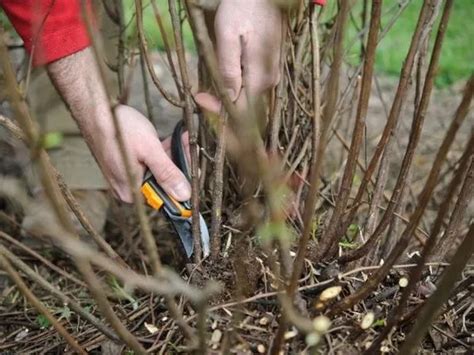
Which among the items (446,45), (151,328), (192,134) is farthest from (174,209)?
(446,45)

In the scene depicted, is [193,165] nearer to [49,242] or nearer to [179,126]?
[179,126]

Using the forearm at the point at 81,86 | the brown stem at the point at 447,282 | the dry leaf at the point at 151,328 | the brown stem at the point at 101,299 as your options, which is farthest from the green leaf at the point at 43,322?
the brown stem at the point at 447,282

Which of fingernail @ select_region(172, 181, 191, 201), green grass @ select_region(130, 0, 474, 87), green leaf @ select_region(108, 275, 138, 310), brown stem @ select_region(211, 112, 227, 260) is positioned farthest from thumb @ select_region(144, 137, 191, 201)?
green grass @ select_region(130, 0, 474, 87)

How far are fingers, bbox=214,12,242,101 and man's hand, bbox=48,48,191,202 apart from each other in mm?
200

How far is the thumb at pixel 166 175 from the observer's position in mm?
1562

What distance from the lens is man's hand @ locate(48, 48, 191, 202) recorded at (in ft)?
5.13

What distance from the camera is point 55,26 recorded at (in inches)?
63.5

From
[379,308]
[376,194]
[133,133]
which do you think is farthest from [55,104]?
[379,308]

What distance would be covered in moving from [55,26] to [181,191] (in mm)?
453

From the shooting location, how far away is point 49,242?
2.04m

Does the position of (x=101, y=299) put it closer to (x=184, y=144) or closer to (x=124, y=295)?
(x=124, y=295)

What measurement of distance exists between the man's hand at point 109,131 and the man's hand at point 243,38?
21 cm

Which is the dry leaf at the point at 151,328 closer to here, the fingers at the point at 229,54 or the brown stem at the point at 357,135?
the brown stem at the point at 357,135

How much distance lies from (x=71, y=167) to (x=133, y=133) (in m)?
0.94
